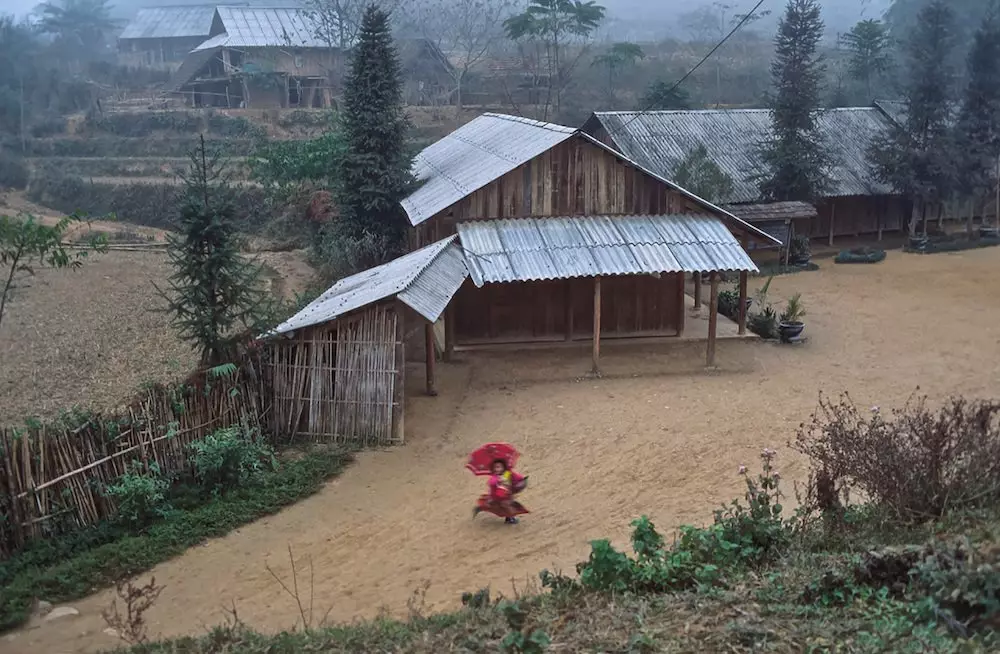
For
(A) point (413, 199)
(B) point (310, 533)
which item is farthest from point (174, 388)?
→ (A) point (413, 199)

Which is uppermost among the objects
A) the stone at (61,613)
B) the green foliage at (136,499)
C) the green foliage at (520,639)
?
the green foliage at (520,639)

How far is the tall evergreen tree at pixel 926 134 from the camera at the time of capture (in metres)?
26.2

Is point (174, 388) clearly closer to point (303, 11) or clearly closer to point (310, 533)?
point (310, 533)

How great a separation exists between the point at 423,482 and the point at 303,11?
41.2m

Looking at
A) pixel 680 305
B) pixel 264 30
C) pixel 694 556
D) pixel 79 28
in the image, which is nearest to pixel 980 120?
pixel 680 305

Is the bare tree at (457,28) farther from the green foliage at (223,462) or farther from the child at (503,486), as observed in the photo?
the child at (503,486)

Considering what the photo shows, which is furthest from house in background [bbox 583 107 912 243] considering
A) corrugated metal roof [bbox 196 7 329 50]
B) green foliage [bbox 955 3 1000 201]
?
corrugated metal roof [bbox 196 7 329 50]

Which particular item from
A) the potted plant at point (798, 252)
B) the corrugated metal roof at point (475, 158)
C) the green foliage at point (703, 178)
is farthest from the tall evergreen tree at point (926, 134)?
the corrugated metal roof at point (475, 158)

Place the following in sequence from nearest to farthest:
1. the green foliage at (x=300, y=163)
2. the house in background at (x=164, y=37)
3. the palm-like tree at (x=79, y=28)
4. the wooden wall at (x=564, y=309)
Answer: the wooden wall at (x=564, y=309) < the green foliage at (x=300, y=163) < the house in background at (x=164, y=37) < the palm-like tree at (x=79, y=28)

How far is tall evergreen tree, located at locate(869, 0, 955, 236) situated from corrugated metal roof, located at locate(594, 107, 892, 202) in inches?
31.7

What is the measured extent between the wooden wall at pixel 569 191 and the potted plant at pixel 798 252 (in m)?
10.0

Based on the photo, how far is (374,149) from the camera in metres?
20.7

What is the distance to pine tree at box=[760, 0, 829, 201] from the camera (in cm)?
2548

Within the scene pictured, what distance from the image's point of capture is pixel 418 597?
800cm
